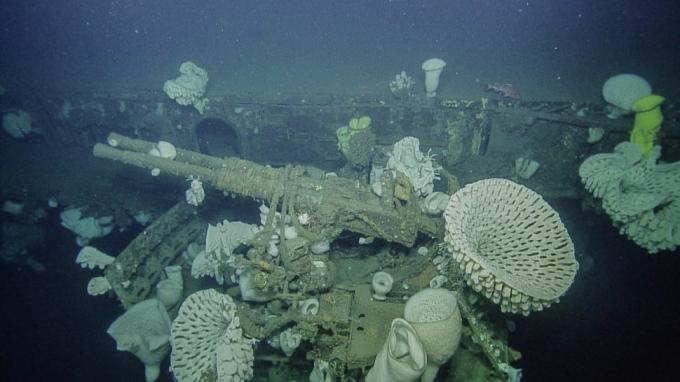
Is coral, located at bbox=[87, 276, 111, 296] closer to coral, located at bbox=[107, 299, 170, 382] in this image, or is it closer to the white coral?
coral, located at bbox=[107, 299, 170, 382]

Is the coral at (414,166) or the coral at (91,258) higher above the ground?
the coral at (414,166)

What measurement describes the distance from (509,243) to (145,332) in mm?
4250

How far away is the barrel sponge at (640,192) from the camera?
13.5 feet

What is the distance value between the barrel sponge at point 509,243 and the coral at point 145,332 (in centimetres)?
375

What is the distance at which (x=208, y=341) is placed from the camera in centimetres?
316

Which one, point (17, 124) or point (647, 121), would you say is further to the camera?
point (17, 124)

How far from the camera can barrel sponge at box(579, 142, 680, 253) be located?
4.11 meters

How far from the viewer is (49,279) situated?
7145mm

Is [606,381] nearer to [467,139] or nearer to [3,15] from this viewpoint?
[467,139]

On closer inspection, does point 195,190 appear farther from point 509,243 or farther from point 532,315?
point 532,315

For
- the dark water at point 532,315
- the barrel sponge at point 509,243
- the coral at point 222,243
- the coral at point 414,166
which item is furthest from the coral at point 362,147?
the dark water at point 532,315

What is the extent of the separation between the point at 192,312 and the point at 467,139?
5128 mm

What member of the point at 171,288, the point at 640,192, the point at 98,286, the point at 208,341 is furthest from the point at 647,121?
the point at 98,286

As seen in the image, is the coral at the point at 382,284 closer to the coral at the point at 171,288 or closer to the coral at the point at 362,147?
the coral at the point at 362,147
